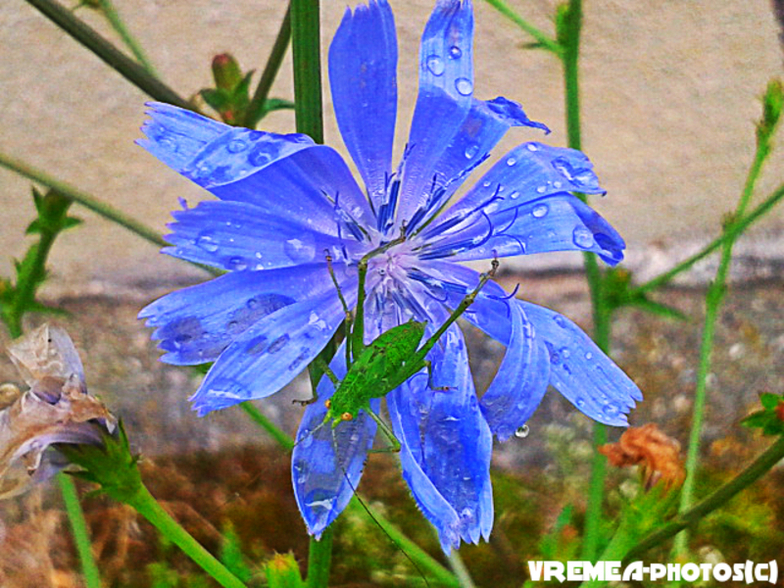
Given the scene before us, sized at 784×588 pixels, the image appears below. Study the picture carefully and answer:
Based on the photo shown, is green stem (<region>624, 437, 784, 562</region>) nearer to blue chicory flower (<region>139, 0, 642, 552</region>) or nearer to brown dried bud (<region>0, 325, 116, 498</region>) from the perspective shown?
blue chicory flower (<region>139, 0, 642, 552</region>)

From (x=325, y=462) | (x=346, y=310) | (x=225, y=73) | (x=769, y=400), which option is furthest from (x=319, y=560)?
(x=225, y=73)

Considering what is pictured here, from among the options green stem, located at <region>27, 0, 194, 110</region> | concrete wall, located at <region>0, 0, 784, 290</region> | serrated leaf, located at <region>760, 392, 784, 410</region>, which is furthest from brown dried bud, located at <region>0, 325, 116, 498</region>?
concrete wall, located at <region>0, 0, 784, 290</region>

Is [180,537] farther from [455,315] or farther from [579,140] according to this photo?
[579,140]

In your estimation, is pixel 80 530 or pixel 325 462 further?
pixel 80 530

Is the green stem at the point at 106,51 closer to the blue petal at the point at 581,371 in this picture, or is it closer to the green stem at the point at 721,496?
the blue petal at the point at 581,371

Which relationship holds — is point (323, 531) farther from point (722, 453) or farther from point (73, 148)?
point (73, 148)

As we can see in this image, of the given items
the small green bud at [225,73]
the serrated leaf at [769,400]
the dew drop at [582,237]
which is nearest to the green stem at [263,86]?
the small green bud at [225,73]

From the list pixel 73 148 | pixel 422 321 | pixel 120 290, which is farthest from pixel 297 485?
pixel 73 148
